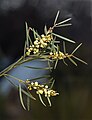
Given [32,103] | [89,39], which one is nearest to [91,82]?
[89,39]

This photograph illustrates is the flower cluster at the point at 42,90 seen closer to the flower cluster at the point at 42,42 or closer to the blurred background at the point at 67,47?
the flower cluster at the point at 42,42

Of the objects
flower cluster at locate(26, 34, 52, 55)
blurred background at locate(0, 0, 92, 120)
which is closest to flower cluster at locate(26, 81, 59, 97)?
flower cluster at locate(26, 34, 52, 55)

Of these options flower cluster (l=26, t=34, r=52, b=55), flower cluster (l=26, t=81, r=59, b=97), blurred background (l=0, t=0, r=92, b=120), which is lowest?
flower cluster (l=26, t=81, r=59, b=97)

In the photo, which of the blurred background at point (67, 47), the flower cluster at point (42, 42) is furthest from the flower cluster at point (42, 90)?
the blurred background at point (67, 47)

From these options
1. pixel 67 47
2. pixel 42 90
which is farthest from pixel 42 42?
pixel 67 47

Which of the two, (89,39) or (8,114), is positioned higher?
(89,39)

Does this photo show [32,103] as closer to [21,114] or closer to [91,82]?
[21,114]

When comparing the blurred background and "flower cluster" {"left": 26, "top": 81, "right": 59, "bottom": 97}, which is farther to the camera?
the blurred background

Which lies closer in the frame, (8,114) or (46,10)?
(46,10)

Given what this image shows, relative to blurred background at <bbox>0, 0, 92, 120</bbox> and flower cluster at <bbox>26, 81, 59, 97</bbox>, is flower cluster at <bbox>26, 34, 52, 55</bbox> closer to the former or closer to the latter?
flower cluster at <bbox>26, 81, 59, 97</bbox>
